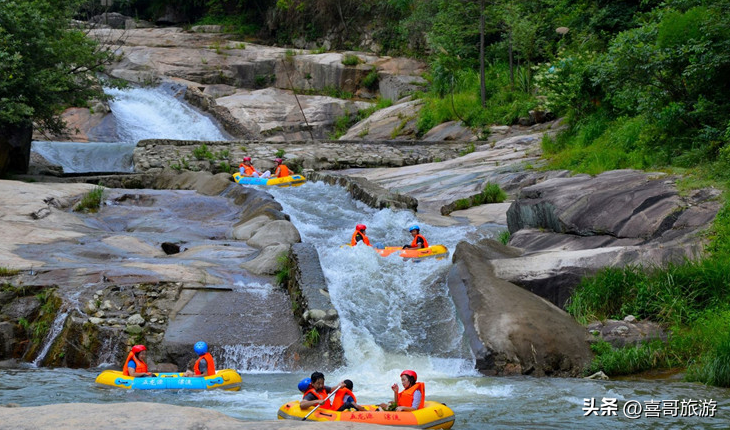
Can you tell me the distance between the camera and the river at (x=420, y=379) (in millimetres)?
6719

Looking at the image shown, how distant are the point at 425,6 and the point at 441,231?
2280 centimetres

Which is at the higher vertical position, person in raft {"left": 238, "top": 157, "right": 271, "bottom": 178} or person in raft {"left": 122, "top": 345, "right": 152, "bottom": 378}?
person in raft {"left": 238, "top": 157, "right": 271, "bottom": 178}

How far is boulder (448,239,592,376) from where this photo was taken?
29.3 feet

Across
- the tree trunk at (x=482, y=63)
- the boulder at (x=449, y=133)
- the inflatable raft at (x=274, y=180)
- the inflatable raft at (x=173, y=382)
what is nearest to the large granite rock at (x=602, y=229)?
the inflatable raft at (x=173, y=382)

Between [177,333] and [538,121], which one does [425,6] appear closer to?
[538,121]

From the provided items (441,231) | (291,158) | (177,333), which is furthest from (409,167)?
(177,333)

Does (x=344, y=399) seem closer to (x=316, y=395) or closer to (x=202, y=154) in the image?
(x=316, y=395)

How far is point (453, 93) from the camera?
3002cm

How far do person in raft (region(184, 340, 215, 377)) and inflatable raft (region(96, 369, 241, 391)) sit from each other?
12 cm

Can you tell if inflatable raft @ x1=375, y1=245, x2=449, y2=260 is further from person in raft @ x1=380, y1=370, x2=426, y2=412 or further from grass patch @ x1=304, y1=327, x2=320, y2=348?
person in raft @ x1=380, y1=370, x2=426, y2=412

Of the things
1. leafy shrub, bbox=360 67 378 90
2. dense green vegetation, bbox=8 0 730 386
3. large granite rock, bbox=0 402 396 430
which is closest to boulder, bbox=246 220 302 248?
dense green vegetation, bbox=8 0 730 386

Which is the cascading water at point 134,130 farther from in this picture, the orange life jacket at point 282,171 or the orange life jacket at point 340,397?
the orange life jacket at point 340,397

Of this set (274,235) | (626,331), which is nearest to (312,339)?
(626,331)

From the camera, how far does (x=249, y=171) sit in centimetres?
2169
